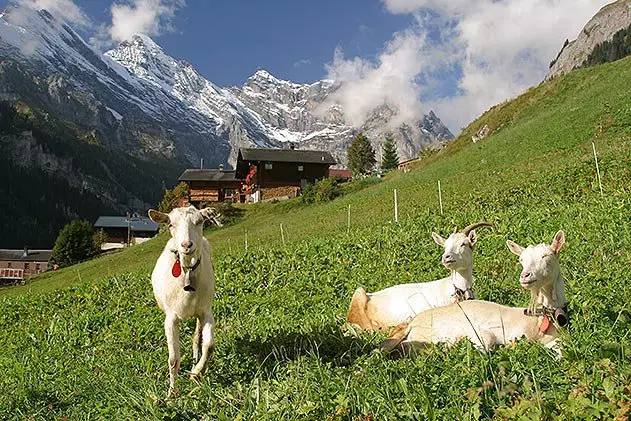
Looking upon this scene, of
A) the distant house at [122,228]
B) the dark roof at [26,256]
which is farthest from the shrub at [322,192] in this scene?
the dark roof at [26,256]

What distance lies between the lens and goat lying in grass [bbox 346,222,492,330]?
8.42m

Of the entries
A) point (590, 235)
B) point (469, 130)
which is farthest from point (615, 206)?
point (469, 130)

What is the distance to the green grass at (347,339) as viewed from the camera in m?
4.03

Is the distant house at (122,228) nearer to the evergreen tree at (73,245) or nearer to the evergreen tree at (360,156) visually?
the evergreen tree at (73,245)

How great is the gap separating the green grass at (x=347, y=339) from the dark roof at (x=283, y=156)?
56.2m

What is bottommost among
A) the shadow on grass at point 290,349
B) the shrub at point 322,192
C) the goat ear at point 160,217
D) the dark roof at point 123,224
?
the shadow on grass at point 290,349

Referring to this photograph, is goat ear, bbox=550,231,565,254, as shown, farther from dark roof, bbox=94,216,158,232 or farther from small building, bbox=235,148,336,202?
dark roof, bbox=94,216,158,232

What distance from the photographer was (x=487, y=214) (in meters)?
18.4

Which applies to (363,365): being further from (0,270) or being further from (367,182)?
(0,270)

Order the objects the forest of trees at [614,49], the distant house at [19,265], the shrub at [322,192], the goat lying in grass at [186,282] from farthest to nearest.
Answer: the forest of trees at [614,49] < the distant house at [19,265] < the shrub at [322,192] < the goat lying in grass at [186,282]

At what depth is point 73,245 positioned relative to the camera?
8488 centimetres

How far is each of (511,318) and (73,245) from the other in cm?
8862

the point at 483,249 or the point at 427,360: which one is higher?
the point at 483,249

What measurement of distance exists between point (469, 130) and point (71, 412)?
54.4 m
